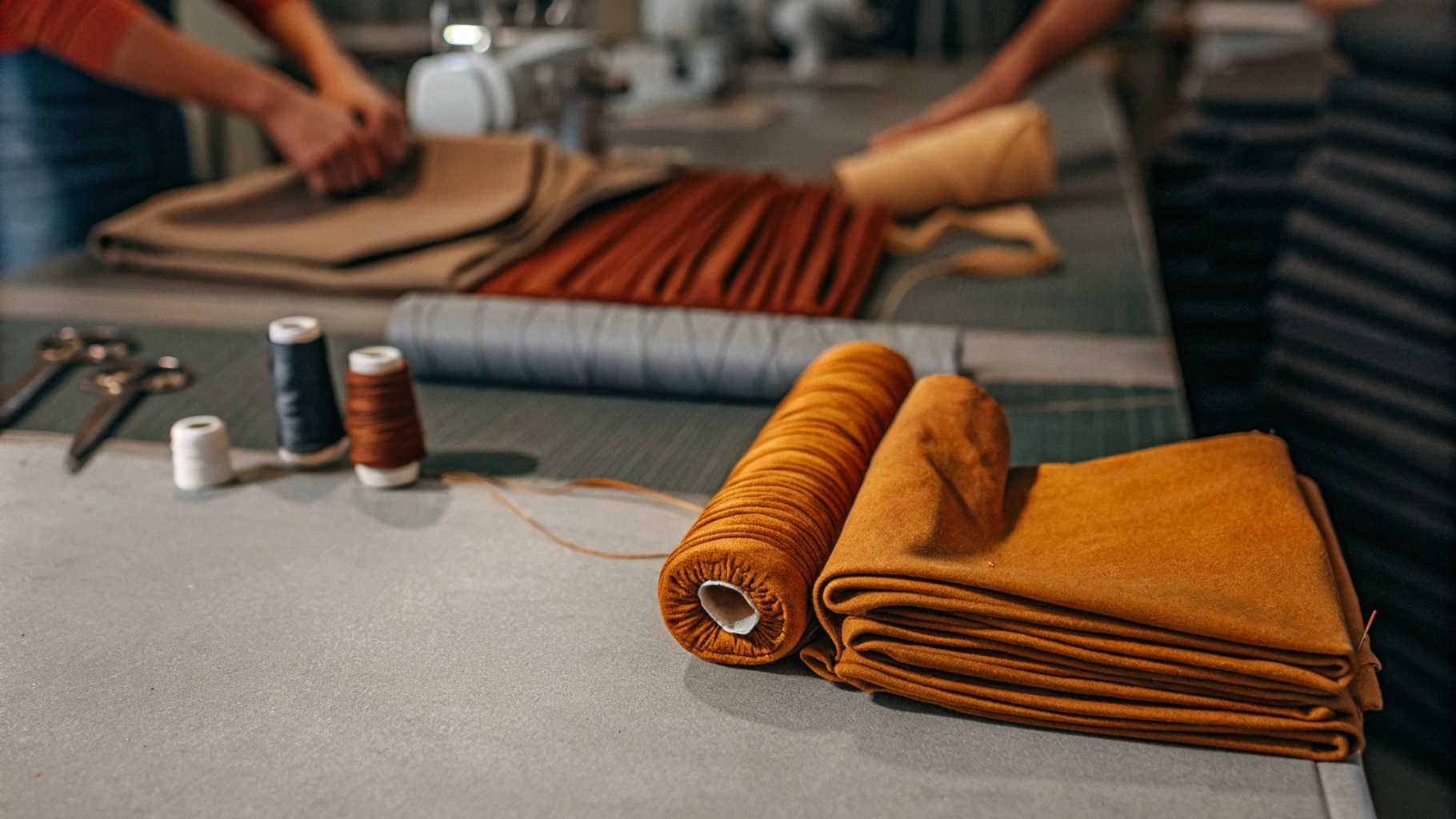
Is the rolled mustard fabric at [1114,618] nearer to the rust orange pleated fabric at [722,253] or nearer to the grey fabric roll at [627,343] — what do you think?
the grey fabric roll at [627,343]

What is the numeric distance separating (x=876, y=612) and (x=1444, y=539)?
5.02 ft

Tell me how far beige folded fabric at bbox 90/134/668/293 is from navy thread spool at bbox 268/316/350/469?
0.45 meters

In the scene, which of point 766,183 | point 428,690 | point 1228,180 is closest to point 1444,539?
point 1228,180

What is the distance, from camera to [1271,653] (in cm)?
65

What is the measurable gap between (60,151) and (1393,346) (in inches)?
90.4

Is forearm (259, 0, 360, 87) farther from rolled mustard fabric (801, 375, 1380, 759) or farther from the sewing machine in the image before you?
rolled mustard fabric (801, 375, 1380, 759)

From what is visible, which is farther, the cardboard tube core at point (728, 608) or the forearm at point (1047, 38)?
the forearm at point (1047, 38)

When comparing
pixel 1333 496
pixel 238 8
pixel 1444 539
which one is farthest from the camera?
pixel 238 8

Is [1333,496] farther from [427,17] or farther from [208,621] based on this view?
[427,17]

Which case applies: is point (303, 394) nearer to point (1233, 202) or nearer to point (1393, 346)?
point (1393, 346)

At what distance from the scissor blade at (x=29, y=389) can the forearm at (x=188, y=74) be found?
599 millimetres

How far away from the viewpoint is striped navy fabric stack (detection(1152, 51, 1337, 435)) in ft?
8.22

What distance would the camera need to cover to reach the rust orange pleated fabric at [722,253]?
1.39 meters

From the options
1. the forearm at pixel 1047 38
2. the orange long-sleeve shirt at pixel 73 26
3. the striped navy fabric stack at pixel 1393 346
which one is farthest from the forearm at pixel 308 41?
the striped navy fabric stack at pixel 1393 346
